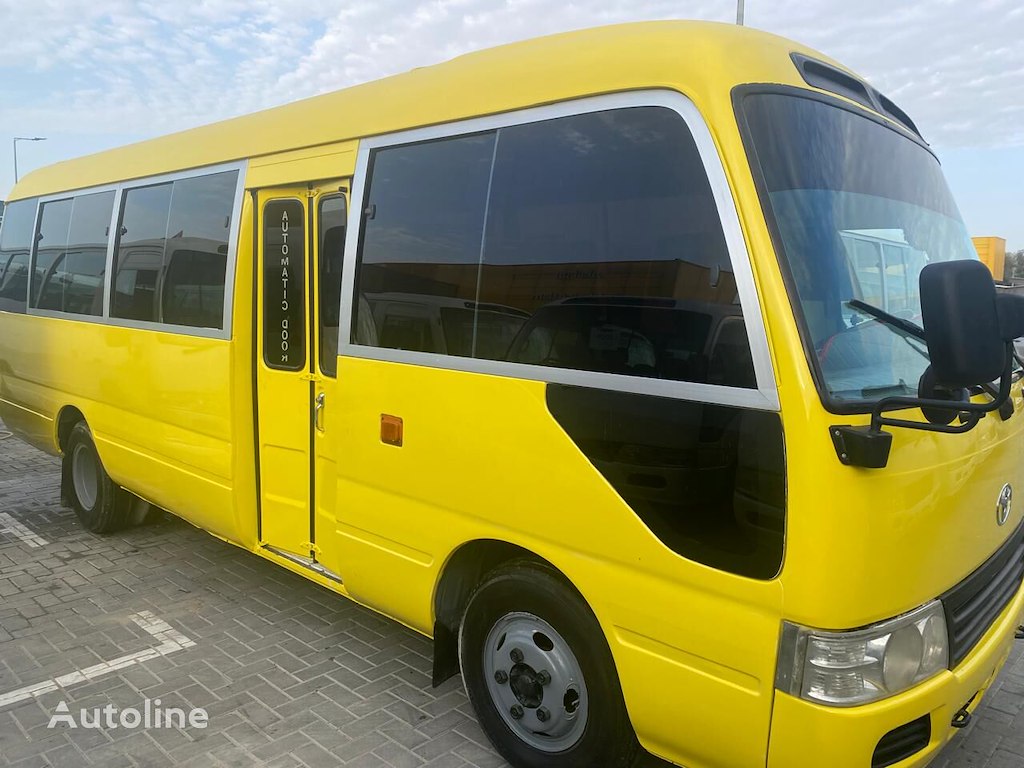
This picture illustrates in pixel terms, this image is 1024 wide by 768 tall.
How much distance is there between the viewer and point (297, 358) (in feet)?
14.1

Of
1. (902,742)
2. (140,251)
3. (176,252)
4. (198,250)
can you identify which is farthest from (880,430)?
(140,251)

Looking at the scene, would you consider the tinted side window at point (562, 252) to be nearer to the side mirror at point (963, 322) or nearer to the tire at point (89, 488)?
the side mirror at point (963, 322)

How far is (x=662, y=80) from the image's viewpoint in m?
2.52

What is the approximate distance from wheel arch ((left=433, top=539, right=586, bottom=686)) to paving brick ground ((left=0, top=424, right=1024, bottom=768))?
37cm

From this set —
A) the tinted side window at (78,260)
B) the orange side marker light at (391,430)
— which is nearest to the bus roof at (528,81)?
the orange side marker light at (391,430)

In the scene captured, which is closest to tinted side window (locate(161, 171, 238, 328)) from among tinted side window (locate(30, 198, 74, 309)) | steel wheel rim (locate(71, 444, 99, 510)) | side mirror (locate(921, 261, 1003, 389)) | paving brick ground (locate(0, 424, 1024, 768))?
paving brick ground (locate(0, 424, 1024, 768))

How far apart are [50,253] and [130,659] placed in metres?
4.17

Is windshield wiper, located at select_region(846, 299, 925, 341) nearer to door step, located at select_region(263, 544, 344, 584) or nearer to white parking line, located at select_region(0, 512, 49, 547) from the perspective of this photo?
door step, located at select_region(263, 544, 344, 584)

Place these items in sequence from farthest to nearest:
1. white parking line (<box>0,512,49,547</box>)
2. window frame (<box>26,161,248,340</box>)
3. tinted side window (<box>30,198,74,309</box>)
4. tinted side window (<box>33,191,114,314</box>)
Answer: tinted side window (<box>30,198,74,309</box>)
white parking line (<box>0,512,49,547</box>)
tinted side window (<box>33,191,114,314</box>)
window frame (<box>26,161,248,340</box>)

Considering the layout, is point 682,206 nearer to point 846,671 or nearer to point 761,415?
point 761,415

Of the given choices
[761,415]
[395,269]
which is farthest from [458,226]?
[761,415]

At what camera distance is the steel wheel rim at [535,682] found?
297 cm

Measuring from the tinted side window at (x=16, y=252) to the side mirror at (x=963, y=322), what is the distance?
755 cm

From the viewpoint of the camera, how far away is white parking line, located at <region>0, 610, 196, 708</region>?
3.80 metres
